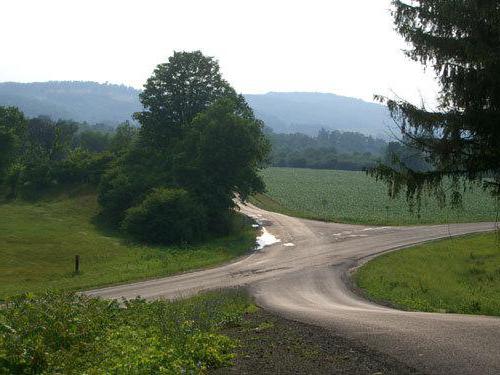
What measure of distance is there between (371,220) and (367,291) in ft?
95.1

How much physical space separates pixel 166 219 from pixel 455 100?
28.7 meters

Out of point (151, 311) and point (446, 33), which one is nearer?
point (151, 311)

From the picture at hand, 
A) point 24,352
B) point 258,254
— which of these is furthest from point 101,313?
point 258,254

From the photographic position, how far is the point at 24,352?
8859mm

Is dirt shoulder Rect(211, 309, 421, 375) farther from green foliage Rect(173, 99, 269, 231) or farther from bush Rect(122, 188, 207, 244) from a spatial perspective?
green foliage Rect(173, 99, 269, 231)

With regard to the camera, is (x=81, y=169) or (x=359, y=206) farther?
(x=359, y=206)

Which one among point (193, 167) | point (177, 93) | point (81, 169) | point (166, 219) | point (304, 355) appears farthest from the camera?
point (81, 169)

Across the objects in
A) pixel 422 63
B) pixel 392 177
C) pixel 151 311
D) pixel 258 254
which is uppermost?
pixel 422 63

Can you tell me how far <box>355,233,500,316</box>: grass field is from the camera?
71.8ft

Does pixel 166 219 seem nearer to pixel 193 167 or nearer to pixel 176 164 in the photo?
pixel 193 167

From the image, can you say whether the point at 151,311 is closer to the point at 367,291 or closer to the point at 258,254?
the point at 367,291

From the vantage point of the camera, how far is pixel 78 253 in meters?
35.6

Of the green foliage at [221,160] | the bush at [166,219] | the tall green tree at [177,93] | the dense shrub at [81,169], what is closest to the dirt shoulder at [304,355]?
the bush at [166,219]

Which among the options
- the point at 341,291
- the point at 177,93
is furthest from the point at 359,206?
the point at 341,291
